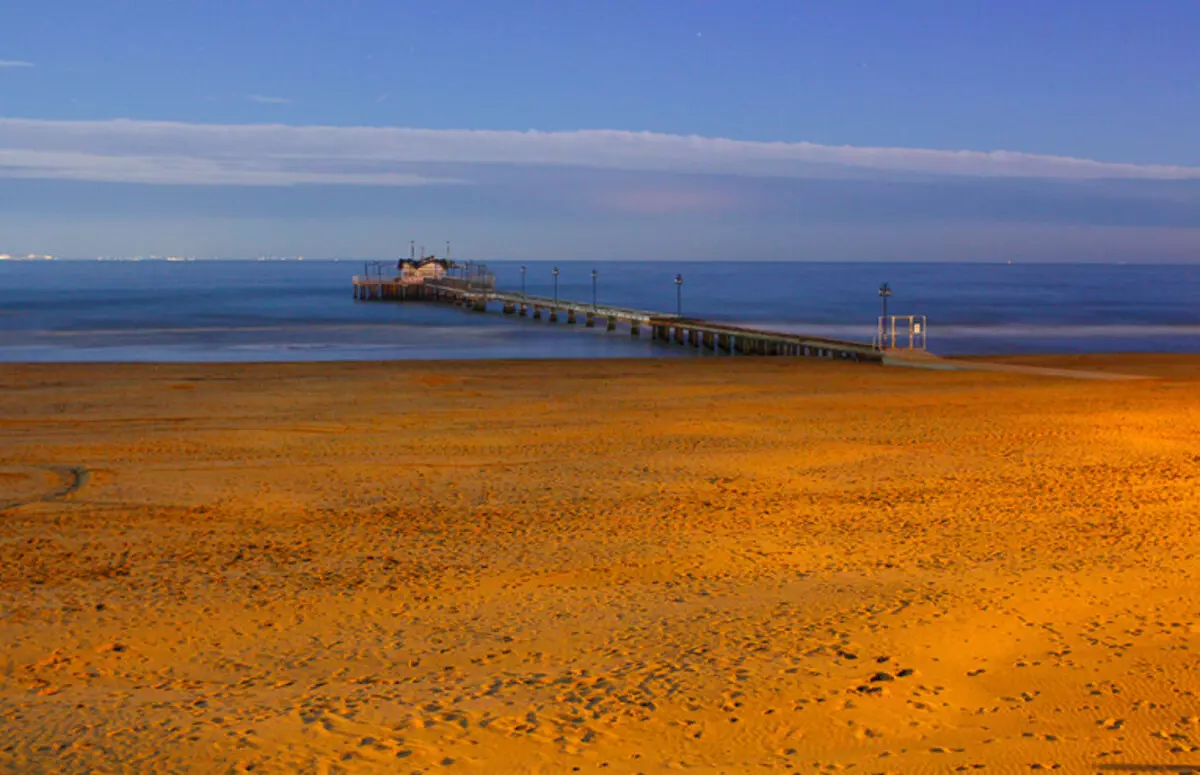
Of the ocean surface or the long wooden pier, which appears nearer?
the long wooden pier

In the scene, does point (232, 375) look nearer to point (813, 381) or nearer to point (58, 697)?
point (813, 381)

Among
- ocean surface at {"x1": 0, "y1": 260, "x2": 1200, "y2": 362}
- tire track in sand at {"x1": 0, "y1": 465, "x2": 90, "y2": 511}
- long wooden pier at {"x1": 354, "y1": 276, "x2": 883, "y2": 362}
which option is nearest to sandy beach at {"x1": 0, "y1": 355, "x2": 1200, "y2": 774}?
tire track in sand at {"x1": 0, "y1": 465, "x2": 90, "y2": 511}

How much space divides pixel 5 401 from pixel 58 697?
14.9 m

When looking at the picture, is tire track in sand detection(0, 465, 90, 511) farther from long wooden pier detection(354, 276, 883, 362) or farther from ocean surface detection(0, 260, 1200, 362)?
ocean surface detection(0, 260, 1200, 362)

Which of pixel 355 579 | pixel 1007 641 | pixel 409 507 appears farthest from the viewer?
pixel 409 507

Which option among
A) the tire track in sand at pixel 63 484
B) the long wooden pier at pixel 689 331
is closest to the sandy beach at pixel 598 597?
the tire track in sand at pixel 63 484

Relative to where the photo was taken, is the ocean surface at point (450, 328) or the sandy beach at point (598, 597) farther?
the ocean surface at point (450, 328)

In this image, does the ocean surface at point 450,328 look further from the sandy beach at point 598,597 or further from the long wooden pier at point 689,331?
the sandy beach at point 598,597

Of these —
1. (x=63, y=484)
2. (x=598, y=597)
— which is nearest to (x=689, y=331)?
(x=63, y=484)

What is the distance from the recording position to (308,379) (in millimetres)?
23000

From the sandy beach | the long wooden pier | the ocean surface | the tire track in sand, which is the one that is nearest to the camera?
the sandy beach

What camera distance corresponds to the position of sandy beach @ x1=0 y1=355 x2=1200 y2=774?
5.18 meters

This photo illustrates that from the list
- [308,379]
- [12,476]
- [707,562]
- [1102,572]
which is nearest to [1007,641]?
[1102,572]

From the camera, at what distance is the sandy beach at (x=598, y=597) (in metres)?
5.18
